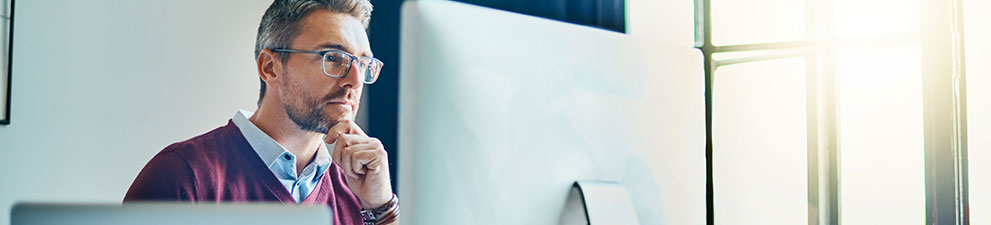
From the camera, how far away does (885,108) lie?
210 centimetres

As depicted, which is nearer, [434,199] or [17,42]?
[434,199]

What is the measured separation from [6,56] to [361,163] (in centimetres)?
74

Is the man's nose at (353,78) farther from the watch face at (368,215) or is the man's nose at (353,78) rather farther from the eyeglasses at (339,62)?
the watch face at (368,215)

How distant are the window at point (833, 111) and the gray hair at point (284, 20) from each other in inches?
41.2

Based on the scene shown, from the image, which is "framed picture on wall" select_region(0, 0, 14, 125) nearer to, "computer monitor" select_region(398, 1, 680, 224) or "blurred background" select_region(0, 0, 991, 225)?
"blurred background" select_region(0, 0, 991, 225)

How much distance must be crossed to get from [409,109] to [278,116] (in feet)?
4.40

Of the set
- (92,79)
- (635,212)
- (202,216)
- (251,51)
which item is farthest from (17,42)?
(635,212)

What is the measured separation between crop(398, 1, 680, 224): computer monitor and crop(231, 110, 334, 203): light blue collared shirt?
3.94 feet

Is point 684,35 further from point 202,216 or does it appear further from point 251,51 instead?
point 202,216

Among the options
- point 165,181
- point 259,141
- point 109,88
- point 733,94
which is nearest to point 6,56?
point 109,88

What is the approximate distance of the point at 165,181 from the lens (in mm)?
1708

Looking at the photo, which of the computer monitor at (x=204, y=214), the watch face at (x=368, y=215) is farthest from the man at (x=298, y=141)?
the computer monitor at (x=204, y=214)

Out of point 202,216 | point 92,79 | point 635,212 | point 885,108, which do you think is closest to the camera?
point 202,216

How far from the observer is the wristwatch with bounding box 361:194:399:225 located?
1770mm
